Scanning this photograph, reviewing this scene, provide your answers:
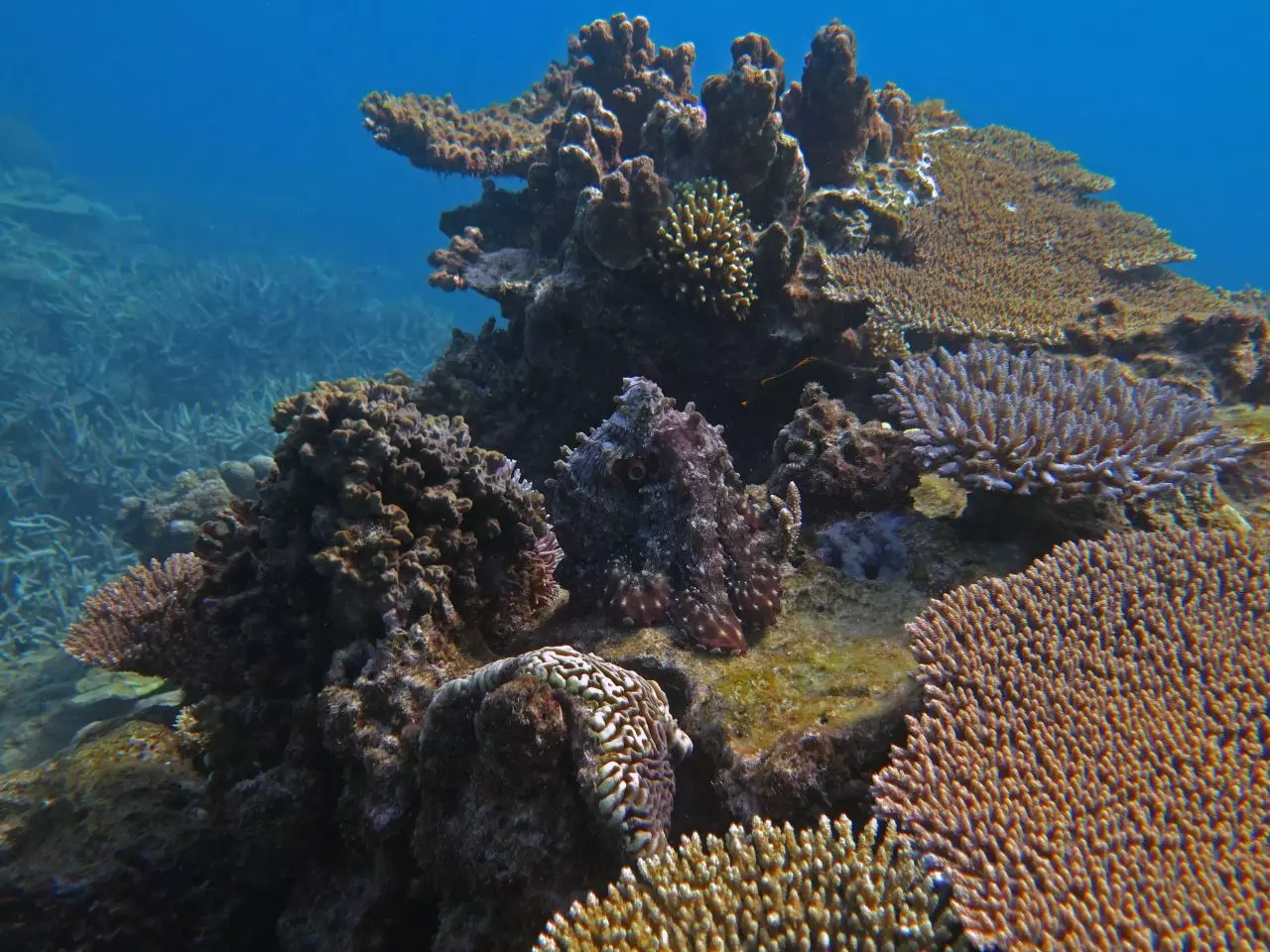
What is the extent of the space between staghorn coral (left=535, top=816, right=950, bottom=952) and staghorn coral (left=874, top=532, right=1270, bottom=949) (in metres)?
0.14

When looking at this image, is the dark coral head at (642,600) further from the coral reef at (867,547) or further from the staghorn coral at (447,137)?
the staghorn coral at (447,137)

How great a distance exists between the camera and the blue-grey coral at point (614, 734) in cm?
248

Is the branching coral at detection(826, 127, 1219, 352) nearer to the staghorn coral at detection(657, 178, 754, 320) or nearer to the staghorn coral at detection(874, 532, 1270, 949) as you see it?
the staghorn coral at detection(657, 178, 754, 320)

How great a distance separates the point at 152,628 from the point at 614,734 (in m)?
3.27

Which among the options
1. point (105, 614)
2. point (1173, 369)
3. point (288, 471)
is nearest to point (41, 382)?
point (105, 614)

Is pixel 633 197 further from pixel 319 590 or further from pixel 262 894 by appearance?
pixel 262 894

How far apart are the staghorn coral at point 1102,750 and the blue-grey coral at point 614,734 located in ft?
2.85

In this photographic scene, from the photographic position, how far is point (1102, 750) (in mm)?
2352

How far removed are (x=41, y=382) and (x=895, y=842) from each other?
906 inches

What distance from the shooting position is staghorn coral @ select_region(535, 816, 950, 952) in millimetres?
2047

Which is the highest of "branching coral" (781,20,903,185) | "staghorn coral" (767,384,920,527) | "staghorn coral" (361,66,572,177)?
"staghorn coral" (361,66,572,177)

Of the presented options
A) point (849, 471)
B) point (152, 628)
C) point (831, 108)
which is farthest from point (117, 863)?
point (831, 108)

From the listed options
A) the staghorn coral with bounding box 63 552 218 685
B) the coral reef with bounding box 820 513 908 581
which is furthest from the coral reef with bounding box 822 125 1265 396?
the staghorn coral with bounding box 63 552 218 685

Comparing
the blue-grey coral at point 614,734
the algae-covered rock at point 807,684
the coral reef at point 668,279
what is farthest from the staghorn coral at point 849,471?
the blue-grey coral at point 614,734
